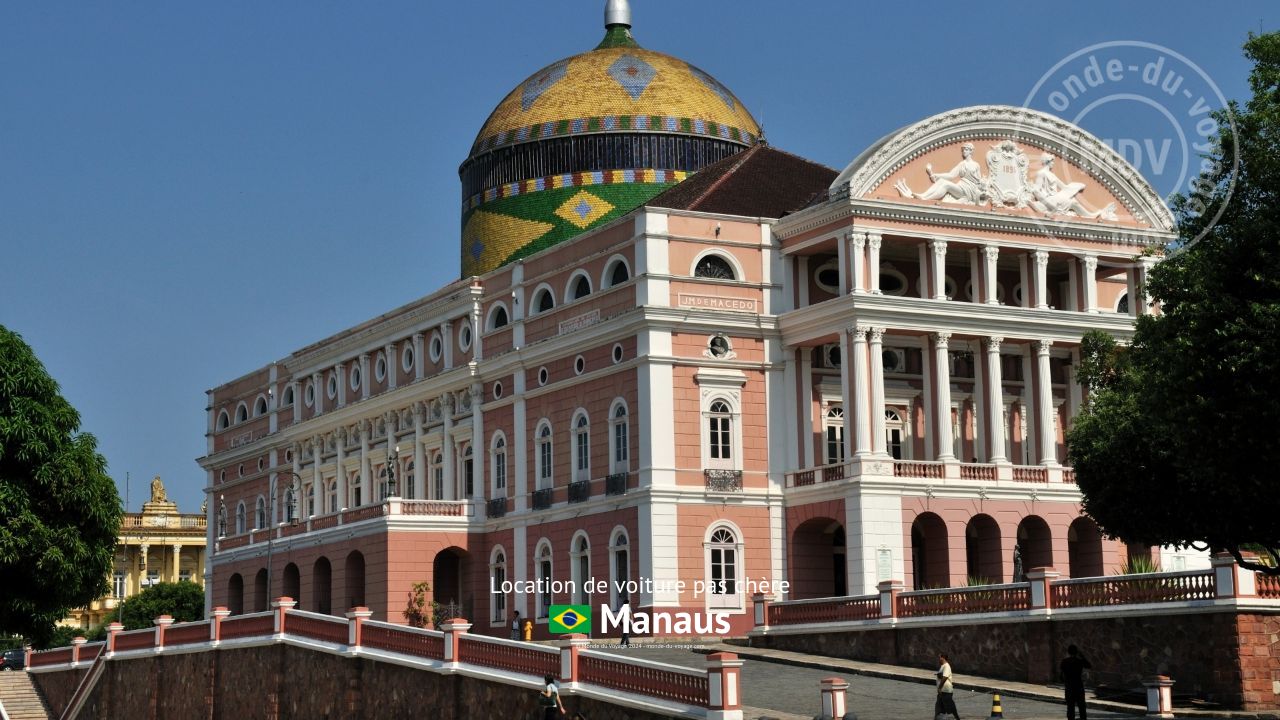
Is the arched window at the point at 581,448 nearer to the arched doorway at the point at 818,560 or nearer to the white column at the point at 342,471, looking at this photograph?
the arched doorway at the point at 818,560

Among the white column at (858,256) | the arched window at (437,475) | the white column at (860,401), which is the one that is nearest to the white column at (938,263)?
the white column at (858,256)

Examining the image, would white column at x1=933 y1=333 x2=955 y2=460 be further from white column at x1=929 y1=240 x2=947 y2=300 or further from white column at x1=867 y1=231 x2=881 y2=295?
white column at x1=867 y1=231 x2=881 y2=295

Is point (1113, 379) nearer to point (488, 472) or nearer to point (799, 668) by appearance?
point (799, 668)

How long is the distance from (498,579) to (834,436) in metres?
11.3

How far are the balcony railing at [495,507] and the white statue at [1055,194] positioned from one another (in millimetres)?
17330

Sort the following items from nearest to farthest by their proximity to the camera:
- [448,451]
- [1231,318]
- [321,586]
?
[1231,318] < [448,451] < [321,586]

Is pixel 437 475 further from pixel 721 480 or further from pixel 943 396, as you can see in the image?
pixel 943 396

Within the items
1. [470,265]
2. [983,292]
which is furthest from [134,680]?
[983,292]

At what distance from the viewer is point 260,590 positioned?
6981 centimetres

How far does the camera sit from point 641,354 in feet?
169

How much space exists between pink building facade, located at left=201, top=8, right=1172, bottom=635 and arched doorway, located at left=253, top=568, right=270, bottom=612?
12.0 m

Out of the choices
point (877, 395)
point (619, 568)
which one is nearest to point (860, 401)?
point (877, 395)

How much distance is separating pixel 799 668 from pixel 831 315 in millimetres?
12242

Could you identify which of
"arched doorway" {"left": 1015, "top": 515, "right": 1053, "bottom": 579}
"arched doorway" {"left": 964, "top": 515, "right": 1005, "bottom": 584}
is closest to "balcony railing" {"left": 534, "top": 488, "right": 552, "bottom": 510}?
"arched doorway" {"left": 964, "top": 515, "right": 1005, "bottom": 584}
